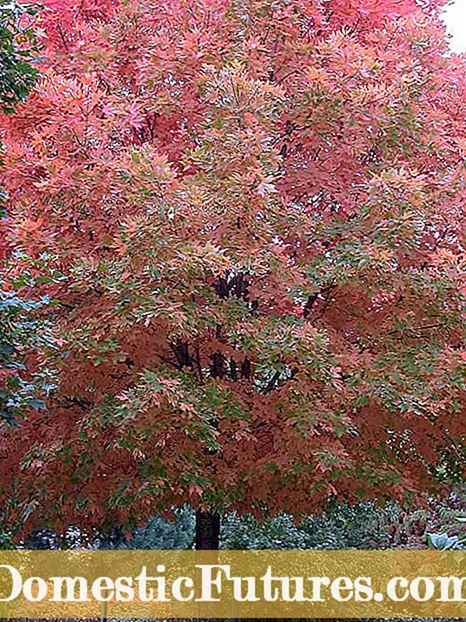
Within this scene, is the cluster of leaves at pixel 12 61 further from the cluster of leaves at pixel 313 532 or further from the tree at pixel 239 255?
the cluster of leaves at pixel 313 532

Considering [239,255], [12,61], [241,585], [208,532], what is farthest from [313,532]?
[12,61]

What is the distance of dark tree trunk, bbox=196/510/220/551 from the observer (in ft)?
23.8

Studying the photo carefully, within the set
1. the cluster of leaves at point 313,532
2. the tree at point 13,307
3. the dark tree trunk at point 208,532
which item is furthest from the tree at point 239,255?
the cluster of leaves at point 313,532

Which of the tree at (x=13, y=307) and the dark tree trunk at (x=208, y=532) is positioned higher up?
the tree at (x=13, y=307)

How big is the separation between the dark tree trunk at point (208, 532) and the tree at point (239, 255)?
0.77m

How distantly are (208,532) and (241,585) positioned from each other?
2708mm

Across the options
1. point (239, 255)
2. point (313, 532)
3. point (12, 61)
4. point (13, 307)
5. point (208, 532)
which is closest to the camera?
point (13, 307)

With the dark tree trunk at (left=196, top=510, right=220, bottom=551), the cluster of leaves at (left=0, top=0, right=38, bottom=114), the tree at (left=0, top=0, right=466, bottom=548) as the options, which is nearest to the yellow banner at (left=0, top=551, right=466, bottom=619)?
the dark tree trunk at (left=196, top=510, right=220, bottom=551)

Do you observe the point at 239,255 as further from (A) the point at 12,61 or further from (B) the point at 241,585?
(B) the point at 241,585

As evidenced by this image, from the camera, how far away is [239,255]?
17.1 ft

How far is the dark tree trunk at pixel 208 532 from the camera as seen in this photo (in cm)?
725

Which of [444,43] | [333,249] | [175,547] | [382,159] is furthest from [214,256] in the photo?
[175,547]

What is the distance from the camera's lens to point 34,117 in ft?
19.7

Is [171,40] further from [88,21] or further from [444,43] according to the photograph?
[444,43]
